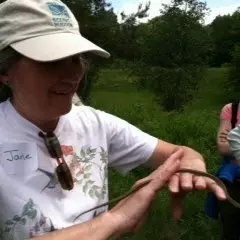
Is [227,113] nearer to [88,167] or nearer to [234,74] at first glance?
[88,167]

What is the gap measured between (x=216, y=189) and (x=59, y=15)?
2.46 feet

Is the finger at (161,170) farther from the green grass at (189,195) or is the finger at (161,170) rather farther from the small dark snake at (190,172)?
the green grass at (189,195)

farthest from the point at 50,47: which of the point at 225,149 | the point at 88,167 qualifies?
the point at 225,149

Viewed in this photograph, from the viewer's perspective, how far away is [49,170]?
1.82 meters

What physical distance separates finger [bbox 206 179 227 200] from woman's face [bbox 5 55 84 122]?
1.71 feet

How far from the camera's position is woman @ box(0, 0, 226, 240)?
5.63ft

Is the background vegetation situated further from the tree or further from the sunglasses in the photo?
the sunglasses

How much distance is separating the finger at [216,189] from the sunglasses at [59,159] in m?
0.45

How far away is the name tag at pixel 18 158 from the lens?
5.76 ft

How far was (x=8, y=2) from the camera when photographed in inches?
72.4

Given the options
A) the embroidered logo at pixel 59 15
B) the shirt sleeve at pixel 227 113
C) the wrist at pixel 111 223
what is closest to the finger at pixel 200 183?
the wrist at pixel 111 223

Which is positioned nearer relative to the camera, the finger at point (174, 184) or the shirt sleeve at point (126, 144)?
the finger at point (174, 184)

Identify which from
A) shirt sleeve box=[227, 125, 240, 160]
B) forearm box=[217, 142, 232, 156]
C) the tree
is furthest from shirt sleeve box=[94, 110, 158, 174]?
the tree

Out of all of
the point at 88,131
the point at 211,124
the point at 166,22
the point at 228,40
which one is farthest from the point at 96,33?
the point at 228,40
